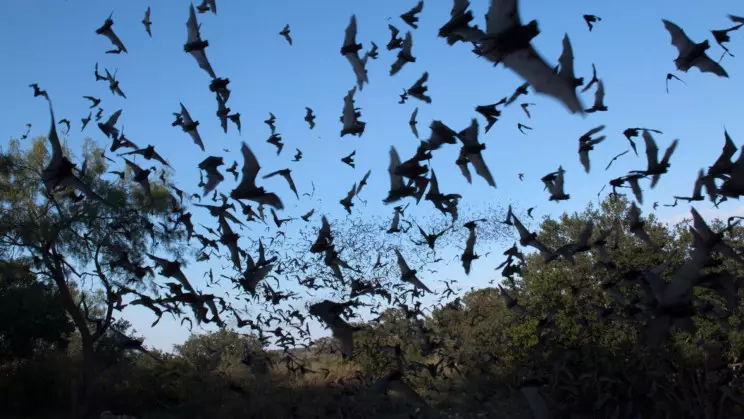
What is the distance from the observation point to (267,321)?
11.5 metres

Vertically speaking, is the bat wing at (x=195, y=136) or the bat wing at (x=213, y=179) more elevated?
the bat wing at (x=195, y=136)

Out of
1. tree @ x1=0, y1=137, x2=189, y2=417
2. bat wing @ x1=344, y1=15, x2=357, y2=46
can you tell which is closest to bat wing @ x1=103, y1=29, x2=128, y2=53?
bat wing @ x1=344, y1=15, x2=357, y2=46

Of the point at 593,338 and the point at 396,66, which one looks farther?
the point at 593,338

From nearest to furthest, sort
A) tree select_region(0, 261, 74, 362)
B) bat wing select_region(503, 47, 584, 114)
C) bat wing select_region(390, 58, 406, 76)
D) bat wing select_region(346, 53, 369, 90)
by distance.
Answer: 1. bat wing select_region(503, 47, 584, 114)
2. bat wing select_region(346, 53, 369, 90)
3. bat wing select_region(390, 58, 406, 76)
4. tree select_region(0, 261, 74, 362)

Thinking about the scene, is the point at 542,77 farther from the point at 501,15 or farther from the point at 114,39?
the point at 114,39

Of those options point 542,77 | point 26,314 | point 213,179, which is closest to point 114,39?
point 213,179

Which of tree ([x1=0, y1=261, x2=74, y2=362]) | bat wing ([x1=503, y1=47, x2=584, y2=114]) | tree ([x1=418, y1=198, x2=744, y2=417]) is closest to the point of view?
bat wing ([x1=503, y1=47, x2=584, y2=114])

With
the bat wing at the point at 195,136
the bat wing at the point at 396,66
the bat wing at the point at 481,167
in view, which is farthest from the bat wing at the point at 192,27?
the bat wing at the point at 481,167

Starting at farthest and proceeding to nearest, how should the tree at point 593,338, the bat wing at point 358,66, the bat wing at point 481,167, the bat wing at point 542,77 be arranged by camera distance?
the tree at point 593,338
the bat wing at point 358,66
the bat wing at point 481,167
the bat wing at point 542,77

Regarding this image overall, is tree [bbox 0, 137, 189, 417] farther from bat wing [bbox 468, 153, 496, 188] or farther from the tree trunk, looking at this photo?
bat wing [bbox 468, 153, 496, 188]

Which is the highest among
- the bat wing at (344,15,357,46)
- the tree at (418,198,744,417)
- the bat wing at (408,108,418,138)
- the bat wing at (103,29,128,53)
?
the bat wing at (103,29,128,53)

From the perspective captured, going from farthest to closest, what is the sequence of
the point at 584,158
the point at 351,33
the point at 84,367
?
the point at 84,367
the point at 584,158
the point at 351,33

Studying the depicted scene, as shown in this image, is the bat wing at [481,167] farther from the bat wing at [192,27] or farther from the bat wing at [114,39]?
the bat wing at [114,39]

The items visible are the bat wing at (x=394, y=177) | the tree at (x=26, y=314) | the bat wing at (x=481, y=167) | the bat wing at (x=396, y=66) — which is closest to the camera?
the bat wing at (x=481, y=167)
